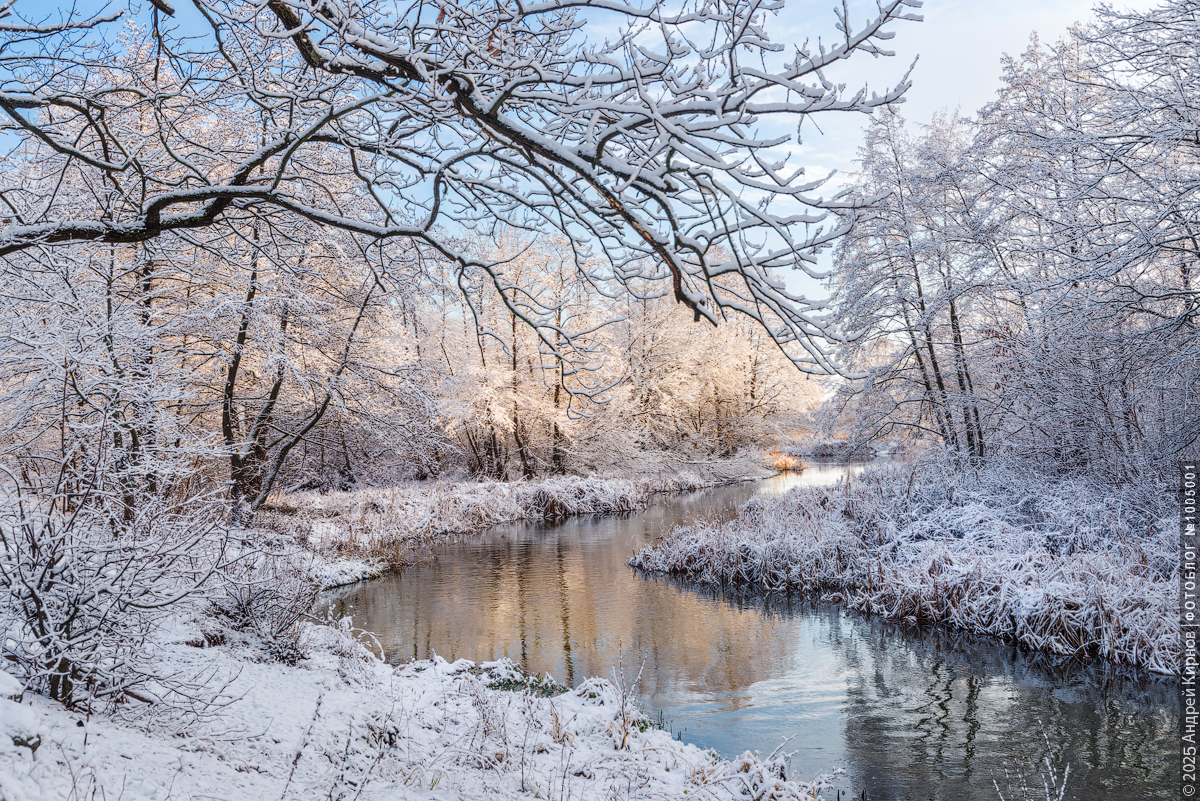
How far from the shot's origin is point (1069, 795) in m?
5.19

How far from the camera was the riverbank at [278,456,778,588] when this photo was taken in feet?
44.1

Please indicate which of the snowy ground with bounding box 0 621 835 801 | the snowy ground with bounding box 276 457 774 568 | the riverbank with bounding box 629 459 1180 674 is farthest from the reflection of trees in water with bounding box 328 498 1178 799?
the snowy ground with bounding box 0 621 835 801

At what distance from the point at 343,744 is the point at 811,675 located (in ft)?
17.8

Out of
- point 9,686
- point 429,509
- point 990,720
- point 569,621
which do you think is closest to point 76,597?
point 9,686

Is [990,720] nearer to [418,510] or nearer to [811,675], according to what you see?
[811,675]

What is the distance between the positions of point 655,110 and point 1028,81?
15.2 metres

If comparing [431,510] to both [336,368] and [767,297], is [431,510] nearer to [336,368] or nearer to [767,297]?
[336,368]

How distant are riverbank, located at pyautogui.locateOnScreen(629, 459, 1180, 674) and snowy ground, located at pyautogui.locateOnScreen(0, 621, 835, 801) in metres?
5.53

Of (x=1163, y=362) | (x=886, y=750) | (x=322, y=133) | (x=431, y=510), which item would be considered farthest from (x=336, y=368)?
(x=1163, y=362)

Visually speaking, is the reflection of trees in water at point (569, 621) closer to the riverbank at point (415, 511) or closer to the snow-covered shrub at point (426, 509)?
the riverbank at point (415, 511)

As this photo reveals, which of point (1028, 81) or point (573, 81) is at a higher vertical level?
point (1028, 81)

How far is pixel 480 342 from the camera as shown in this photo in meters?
11.8

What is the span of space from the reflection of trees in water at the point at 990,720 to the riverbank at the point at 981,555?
46 cm

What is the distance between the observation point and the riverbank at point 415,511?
13445 mm
